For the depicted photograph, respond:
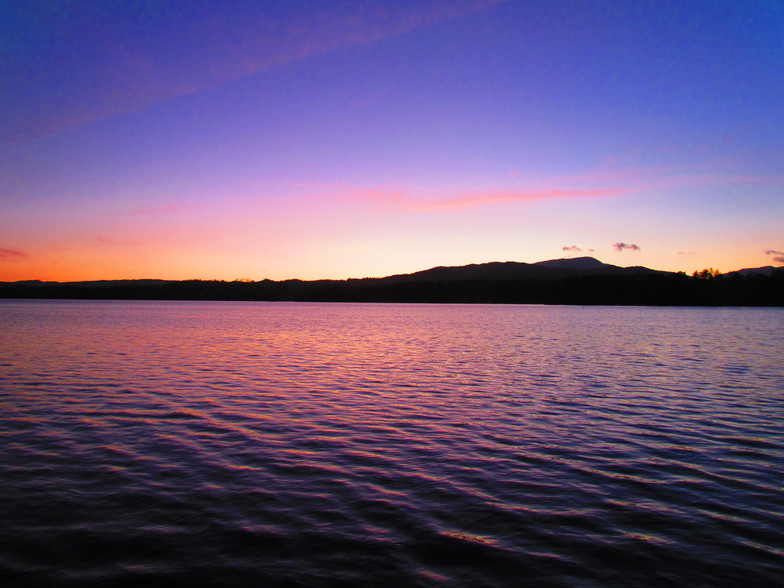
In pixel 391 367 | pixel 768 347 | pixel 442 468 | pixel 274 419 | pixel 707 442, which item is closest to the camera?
pixel 442 468

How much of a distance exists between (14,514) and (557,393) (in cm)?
2377

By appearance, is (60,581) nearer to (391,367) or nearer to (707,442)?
(707,442)

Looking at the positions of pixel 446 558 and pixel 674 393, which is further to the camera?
pixel 674 393

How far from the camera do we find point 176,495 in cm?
1276

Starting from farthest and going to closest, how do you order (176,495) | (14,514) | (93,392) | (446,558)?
1. (93,392)
2. (176,495)
3. (14,514)
4. (446,558)

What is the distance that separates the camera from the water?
952cm

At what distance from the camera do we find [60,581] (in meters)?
8.80

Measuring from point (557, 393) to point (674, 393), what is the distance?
6470 millimetres

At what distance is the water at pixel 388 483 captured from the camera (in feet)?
31.2

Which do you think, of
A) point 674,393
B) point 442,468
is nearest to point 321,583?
point 442,468

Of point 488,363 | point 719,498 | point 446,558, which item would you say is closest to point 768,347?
point 488,363

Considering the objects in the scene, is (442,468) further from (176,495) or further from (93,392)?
(93,392)

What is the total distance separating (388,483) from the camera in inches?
545

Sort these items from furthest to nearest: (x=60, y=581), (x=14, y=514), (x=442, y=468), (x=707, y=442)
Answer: (x=707, y=442)
(x=442, y=468)
(x=14, y=514)
(x=60, y=581)
